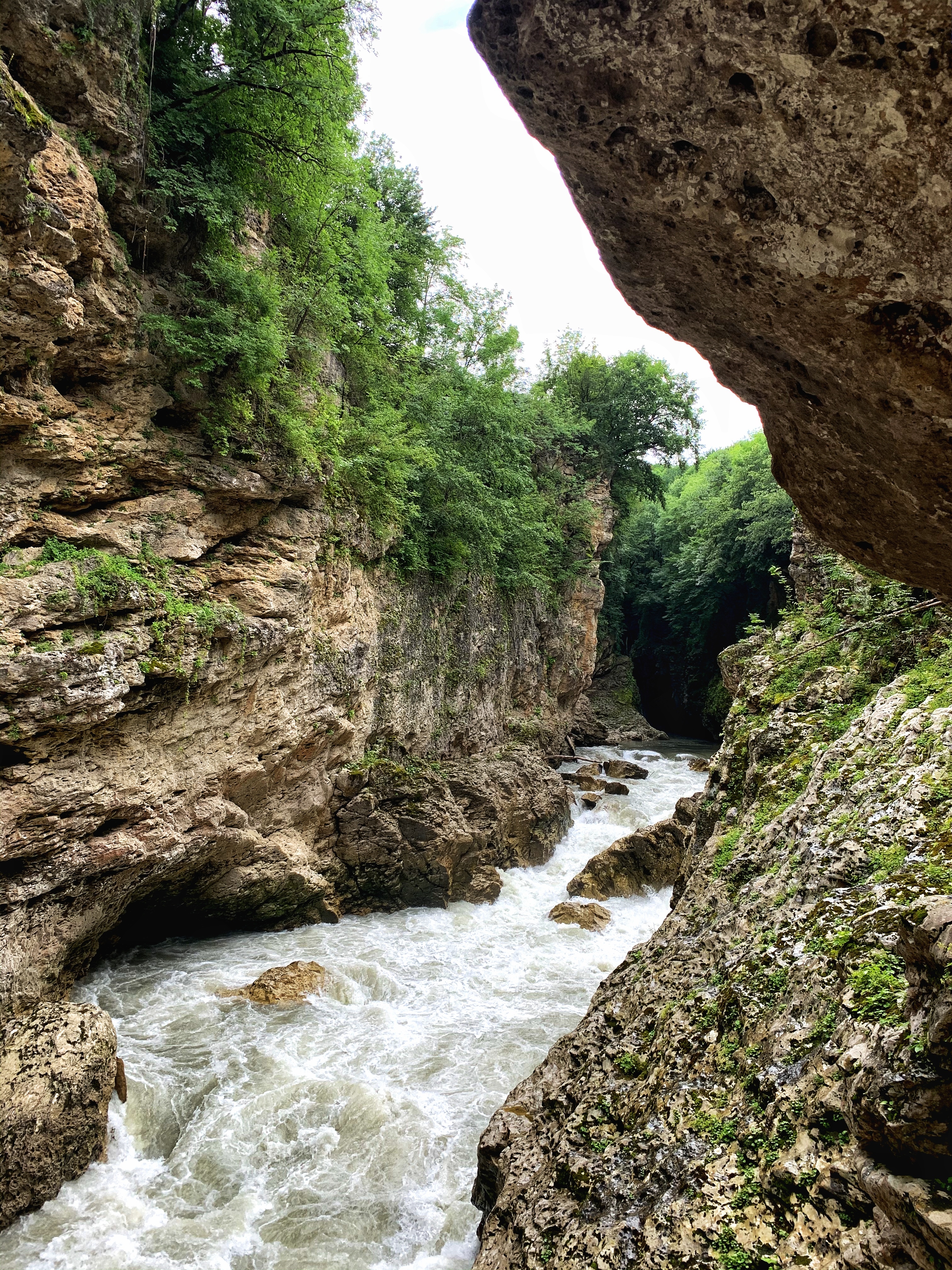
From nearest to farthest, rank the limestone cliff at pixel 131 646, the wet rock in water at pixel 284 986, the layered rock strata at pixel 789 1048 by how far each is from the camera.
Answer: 1. the layered rock strata at pixel 789 1048
2. the limestone cliff at pixel 131 646
3. the wet rock in water at pixel 284 986

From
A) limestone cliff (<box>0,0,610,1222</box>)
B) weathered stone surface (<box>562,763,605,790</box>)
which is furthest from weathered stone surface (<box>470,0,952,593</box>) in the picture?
weathered stone surface (<box>562,763,605,790</box>)

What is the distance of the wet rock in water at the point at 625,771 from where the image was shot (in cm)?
2089

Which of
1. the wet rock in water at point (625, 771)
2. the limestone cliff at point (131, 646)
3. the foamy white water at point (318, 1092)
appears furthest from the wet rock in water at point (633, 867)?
the wet rock in water at point (625, 771)

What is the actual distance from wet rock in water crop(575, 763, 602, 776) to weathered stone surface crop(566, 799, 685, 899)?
6.41m

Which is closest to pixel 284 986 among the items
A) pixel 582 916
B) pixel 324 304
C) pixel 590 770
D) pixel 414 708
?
pixel 582 916

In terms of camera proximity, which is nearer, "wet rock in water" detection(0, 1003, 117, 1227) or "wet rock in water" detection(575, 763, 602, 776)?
"wet rock in water" detection(0, 1003, 117, 1227)

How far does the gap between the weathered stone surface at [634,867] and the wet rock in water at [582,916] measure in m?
0.80

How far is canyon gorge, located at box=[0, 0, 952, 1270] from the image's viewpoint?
2307 millimetres

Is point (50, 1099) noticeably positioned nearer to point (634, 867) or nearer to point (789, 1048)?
point (789, 1048)

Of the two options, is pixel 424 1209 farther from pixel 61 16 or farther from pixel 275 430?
pixel 61 16

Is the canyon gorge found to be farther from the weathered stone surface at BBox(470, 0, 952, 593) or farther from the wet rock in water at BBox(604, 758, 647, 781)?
the wet rock in water at BBox(604, 758, 647, 781)

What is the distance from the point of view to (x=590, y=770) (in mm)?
20578

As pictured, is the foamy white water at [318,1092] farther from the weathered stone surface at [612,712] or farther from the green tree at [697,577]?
the green tree at [697,577]

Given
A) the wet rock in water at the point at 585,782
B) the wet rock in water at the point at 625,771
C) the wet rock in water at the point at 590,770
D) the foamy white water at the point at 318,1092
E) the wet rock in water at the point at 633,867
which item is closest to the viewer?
the foamy white water at the point at 318,1092
